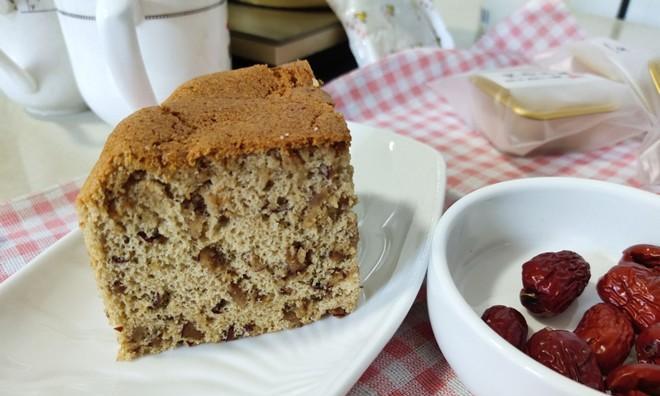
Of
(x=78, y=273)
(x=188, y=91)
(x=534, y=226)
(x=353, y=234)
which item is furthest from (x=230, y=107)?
(x=534, y=226)

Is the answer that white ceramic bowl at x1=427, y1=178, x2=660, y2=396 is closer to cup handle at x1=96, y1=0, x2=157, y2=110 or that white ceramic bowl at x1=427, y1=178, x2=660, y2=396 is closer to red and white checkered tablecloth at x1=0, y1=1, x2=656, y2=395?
red and white checkered tablecloth at x1=0, y1=1, x2=656, y2=395

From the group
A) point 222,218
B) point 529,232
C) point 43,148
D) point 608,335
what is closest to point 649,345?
point 608,335

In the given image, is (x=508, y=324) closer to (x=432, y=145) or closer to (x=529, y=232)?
(x=529, y=232)

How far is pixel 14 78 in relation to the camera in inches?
48.5

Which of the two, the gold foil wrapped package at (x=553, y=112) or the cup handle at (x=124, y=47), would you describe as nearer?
the cup handle at (x=124, y=47)

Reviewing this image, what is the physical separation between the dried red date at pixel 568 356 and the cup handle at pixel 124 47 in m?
0.79

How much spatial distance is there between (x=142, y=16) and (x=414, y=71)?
817mm

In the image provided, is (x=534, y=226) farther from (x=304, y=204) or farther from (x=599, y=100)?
(x=599, y=100)

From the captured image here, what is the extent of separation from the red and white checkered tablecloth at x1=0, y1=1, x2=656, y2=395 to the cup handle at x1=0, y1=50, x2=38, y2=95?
0.33 meters

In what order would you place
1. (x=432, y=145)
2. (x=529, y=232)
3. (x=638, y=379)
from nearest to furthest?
(x=638, y=379)
(x=529, y=232)
(x=432, y=145)

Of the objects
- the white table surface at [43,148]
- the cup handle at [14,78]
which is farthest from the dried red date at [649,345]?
the cup handle at [14,78]

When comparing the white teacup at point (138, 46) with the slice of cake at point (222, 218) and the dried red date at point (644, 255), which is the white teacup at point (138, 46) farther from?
the dried red date at point (644, 255)

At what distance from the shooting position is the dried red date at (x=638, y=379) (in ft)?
1.92

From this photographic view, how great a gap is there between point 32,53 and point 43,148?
8.4 inches
